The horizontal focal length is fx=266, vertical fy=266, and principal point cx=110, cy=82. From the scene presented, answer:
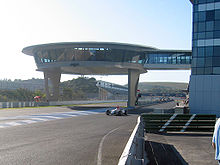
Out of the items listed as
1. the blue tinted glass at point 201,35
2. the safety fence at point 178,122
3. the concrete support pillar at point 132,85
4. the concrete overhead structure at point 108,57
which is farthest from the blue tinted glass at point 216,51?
the concrete support pillar at point 132,85

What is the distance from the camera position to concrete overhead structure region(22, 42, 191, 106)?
46669mm

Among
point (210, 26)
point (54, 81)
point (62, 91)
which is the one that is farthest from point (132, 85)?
point (62, 91)

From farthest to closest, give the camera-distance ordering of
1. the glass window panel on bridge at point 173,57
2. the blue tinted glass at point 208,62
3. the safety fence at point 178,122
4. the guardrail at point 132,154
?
the glass window panel on bridge at point 173,57 < the blue tinted glass at point 208,62 < the safety fence at point 178,122 < the guardrail at point 132,154

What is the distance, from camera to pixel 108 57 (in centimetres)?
4781

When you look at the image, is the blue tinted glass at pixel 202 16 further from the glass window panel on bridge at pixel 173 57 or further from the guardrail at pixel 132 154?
the guardrail at pixel 132 154

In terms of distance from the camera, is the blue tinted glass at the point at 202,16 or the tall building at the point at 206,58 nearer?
the tall building at the point at 206,58

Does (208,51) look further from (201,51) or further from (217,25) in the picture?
(217,25)

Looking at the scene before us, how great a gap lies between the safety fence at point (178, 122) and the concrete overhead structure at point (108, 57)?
3183cm

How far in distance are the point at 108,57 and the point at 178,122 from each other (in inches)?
1311

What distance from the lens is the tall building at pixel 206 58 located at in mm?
31328

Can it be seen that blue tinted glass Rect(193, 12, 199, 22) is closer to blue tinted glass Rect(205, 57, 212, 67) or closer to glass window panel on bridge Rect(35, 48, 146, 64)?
blue tinted glass Rect(205, 57, 212, 67)

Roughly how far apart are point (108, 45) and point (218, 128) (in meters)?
42.7

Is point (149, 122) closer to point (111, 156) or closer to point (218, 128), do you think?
point (111, 156)

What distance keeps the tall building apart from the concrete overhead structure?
16658mm
